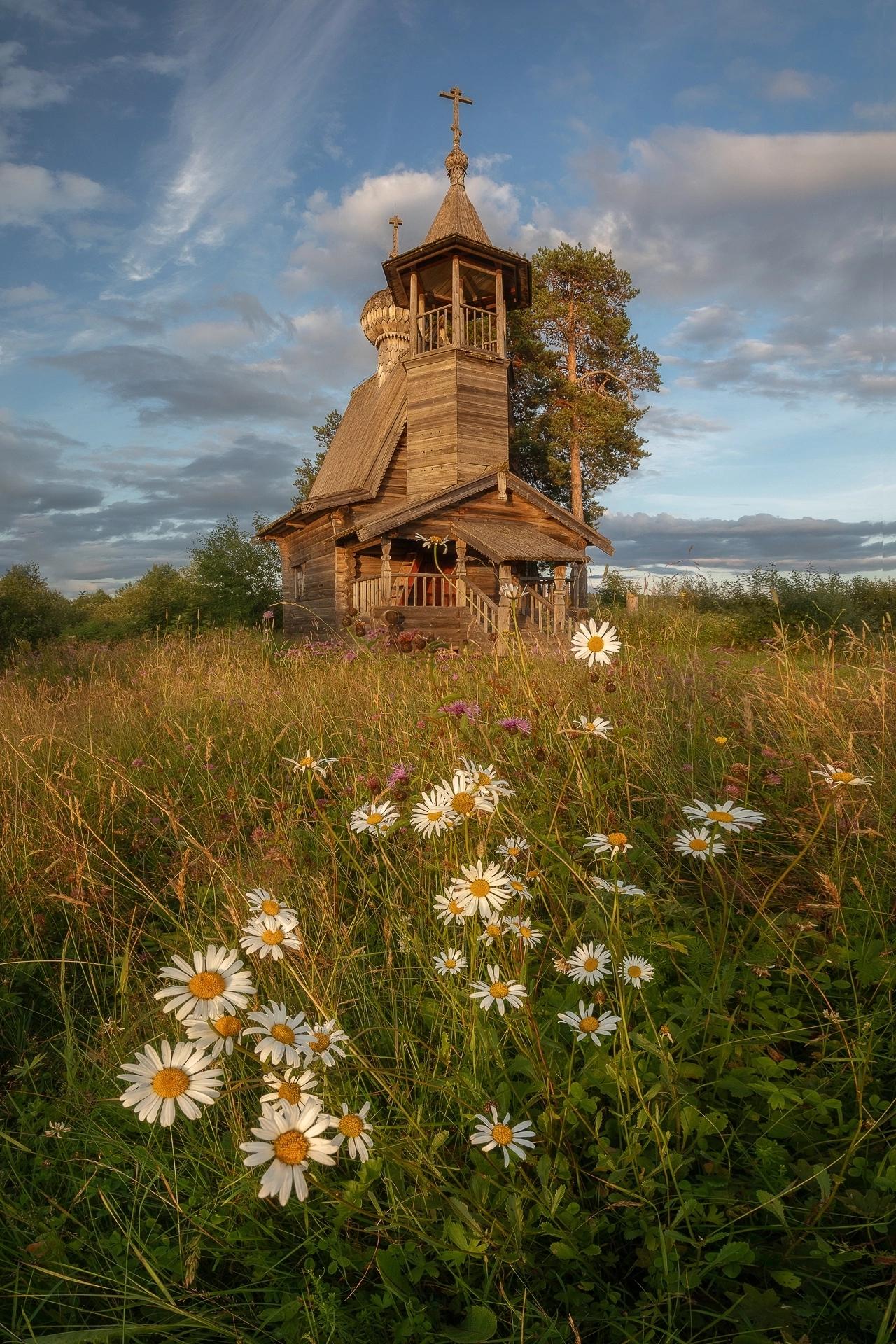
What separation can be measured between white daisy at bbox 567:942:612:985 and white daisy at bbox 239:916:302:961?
0.62 metres

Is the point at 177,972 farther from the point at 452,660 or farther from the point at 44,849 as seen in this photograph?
the point at 452,660

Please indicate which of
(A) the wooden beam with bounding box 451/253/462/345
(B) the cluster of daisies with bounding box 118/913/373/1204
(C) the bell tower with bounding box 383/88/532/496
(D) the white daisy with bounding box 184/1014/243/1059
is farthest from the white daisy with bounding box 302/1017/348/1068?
(A) the wooden beam with bounding box 451/253/462/345

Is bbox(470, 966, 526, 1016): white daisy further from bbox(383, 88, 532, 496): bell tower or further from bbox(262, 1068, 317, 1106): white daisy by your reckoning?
bbox(383, 88, 532, 496): bell tower

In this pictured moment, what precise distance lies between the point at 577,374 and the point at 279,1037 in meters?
28.6

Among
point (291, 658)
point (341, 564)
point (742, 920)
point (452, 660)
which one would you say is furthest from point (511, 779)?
point (341, 564)

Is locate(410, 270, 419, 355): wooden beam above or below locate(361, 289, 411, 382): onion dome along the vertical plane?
below

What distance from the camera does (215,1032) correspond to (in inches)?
45.0

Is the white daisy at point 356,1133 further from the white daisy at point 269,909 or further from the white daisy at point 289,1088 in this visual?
the white daisy at point 269,909

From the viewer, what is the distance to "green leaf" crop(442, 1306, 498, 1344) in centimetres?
125

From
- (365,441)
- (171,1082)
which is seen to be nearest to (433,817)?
(171,1082)

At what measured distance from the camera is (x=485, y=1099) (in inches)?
63.6

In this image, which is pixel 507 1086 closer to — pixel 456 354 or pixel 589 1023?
pixel 589 1023

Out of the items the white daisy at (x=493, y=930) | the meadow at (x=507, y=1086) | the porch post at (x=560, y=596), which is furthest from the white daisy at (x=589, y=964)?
the porch post at (x=560, y=596)

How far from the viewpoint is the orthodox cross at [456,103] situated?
19078mm
